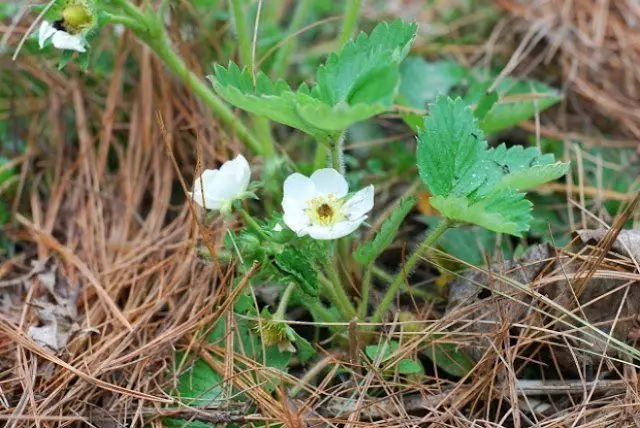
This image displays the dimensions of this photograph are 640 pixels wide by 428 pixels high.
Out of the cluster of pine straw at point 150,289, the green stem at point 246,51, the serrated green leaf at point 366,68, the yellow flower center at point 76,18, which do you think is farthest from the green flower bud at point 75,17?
the serrated green leaf at point 366,68

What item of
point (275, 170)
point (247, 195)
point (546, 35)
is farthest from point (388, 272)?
point (546, 35)

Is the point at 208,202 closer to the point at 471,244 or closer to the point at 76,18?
the point at 76,18

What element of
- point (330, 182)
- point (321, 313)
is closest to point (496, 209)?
point (330, 182)

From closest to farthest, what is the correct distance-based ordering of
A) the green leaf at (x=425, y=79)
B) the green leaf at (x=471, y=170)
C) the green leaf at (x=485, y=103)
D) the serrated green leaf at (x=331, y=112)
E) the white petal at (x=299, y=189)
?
the serrated green leaf at (x=331, y=112)
the green leaf at (x=471, y=170)
the white petal at (x=299, y=189)
the green leaf at (x=485, y=103)
the green leaf at (x=425, y=79)

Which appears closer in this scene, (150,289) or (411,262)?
(411,262)

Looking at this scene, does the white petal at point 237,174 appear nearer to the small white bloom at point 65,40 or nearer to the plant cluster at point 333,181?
the plant cluster at point 333,181
